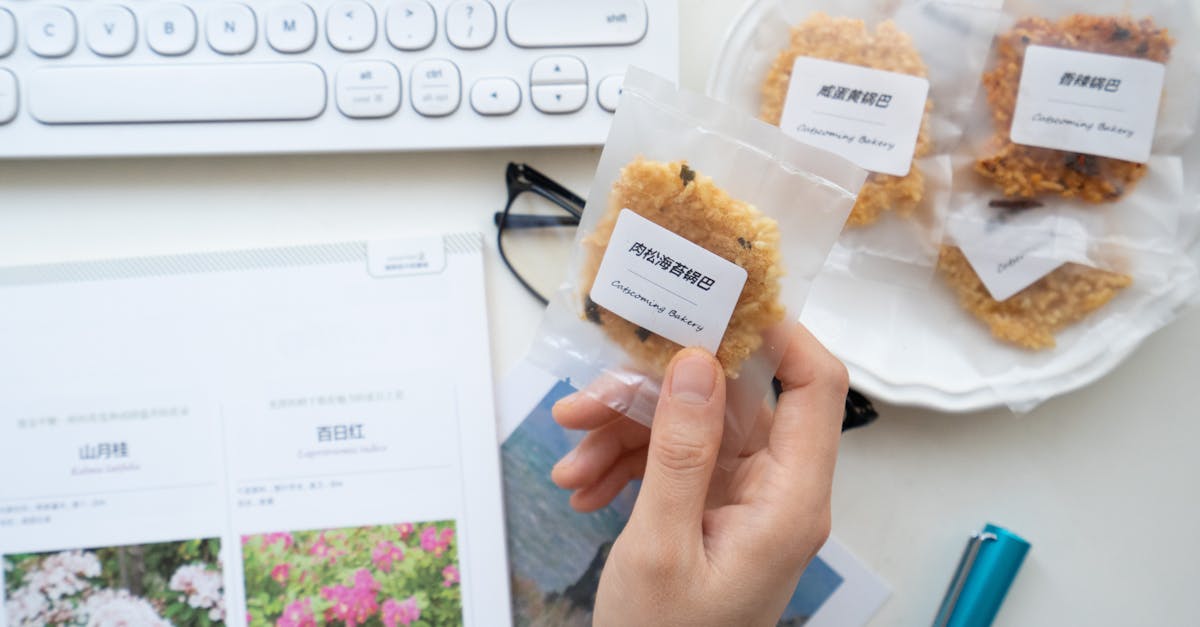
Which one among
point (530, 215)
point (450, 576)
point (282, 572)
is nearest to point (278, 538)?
point (282, 572)

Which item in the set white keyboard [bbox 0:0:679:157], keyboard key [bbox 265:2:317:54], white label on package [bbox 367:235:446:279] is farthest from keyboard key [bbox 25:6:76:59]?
white label on package [bbox 367:235:446:279]

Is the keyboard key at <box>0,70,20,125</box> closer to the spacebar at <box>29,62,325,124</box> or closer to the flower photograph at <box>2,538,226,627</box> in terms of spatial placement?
the spacebar at <box>29,62,325,124</box>

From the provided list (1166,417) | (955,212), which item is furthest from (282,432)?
(1166,417)

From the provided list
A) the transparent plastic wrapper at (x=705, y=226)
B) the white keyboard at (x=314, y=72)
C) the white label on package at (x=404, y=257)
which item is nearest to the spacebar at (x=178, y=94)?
the white keyboard at (x=314, y=72)

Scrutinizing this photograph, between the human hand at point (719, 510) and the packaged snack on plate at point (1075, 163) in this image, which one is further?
the packaged snack on plate at point (1075, 163)

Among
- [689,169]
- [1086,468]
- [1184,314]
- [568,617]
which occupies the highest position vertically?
[689,169]

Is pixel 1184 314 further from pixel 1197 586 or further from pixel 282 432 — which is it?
pixel 282 432

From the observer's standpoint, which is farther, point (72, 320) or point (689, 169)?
point (72, 320)

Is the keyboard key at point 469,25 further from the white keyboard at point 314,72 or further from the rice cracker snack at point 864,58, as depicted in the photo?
the rice cracker snack at point 864,58
